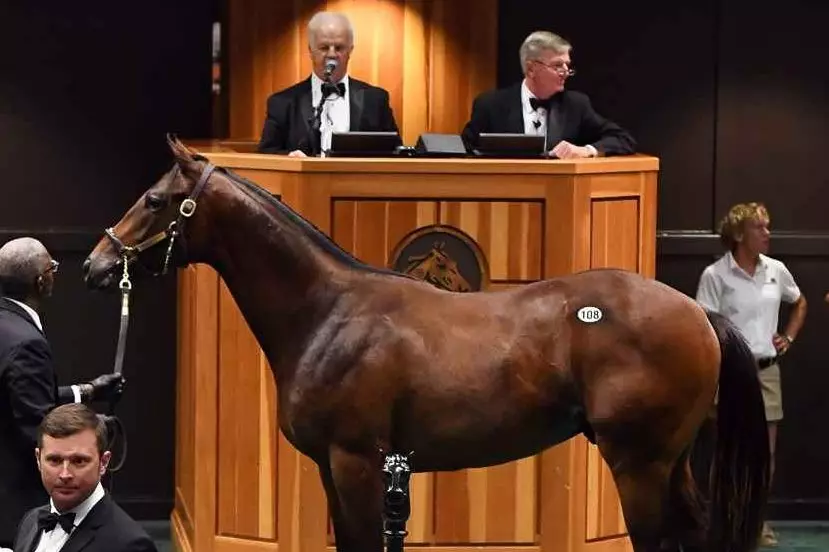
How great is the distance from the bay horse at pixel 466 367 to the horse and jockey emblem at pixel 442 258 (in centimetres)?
87

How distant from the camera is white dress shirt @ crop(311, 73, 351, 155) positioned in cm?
712

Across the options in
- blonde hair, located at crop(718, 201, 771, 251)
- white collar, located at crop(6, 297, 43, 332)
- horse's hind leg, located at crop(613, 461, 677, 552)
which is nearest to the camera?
horse's hind leg, located at crop(613, 461, 677, 552)

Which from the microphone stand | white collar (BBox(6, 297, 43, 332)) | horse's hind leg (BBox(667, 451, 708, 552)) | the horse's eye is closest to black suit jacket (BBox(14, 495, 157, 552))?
white collar (BBox(6, 297, 43, 332))

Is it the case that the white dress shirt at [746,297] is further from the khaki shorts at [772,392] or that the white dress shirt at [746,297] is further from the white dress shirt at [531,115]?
the white dress shirt at [531,115]

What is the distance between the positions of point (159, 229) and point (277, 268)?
0.37 meters

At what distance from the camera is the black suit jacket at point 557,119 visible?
705 cm

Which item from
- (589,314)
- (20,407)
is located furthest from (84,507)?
(589,314)

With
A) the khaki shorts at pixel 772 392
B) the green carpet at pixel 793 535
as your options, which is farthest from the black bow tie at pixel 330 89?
the khaki shorts at pixel 772 392

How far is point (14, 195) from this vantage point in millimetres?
8234

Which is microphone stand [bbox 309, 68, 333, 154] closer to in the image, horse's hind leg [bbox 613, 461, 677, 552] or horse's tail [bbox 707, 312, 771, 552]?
horse's tail [bbox 707, 312, 771, 552]

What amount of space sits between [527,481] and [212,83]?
2693mm

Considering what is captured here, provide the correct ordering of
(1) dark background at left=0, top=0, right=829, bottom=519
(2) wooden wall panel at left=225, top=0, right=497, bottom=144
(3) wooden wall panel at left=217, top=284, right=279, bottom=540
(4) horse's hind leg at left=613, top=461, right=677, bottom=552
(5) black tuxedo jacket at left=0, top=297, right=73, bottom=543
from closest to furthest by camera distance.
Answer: (5) black tuxedo jacket at left=0, top=297, right=73, bottom=543 → (4) horse's hind leg at left=613, top=461, right=677, bottom=552 → (3) wooden wall panel at left=217, top=284, right=279, bottom=540 → (2) wooden wall panel at left=225, top=0, right=497, bottom=144 → (1) dark background at left=0, top=0, right=829, bottom=519

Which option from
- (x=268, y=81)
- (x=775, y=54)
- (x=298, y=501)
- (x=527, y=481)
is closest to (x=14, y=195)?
(x=268, y=81)

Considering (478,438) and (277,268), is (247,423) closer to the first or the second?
(277,268)
